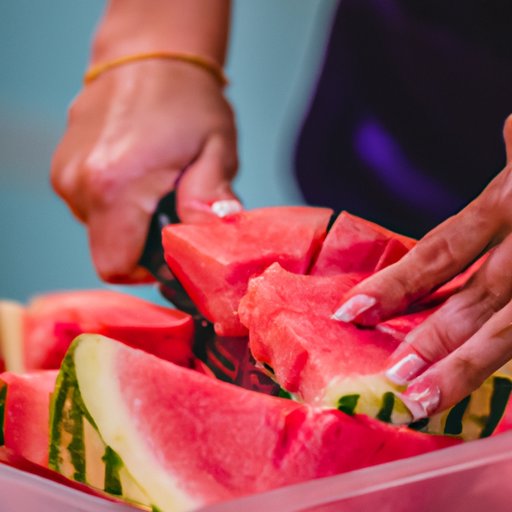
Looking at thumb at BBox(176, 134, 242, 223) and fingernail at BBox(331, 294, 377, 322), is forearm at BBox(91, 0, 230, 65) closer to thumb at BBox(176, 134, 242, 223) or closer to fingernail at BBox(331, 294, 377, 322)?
thumb at BBox(176, 134, 242, 223)

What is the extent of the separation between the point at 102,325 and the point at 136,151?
175 mm

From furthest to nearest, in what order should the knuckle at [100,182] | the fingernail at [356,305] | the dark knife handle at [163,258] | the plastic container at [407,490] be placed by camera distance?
the knuckle at [100,182] < the dark knife handle at [163,258] < the fingernail at [356,305] < the plastic container at [407,490]

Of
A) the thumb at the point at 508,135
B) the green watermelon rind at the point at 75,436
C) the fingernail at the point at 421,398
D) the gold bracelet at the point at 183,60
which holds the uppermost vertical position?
the gold bracelet at the point at 183,60

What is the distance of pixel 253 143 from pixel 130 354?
27 cm

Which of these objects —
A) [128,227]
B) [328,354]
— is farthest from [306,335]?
[128,227]

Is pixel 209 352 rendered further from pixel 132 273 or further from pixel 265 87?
Result: pixel 265 87

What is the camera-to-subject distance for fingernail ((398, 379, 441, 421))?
0.42 metres

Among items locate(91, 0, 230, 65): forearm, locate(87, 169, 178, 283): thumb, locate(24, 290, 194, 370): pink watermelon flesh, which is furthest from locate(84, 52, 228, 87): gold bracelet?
locate(24, 290, 194, 370): pink watermelon flesh

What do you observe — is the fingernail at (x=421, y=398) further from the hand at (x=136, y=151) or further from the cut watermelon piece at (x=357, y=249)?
the hand at (x=136, y=151)

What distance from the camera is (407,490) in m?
0.35

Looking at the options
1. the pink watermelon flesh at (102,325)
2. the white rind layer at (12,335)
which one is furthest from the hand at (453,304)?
the white rind layer at (12,335)

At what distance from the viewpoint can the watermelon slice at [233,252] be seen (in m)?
0.50

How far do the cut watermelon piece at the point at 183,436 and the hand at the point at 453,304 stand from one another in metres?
0.03

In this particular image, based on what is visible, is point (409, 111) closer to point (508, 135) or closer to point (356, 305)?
point (508, 135)
